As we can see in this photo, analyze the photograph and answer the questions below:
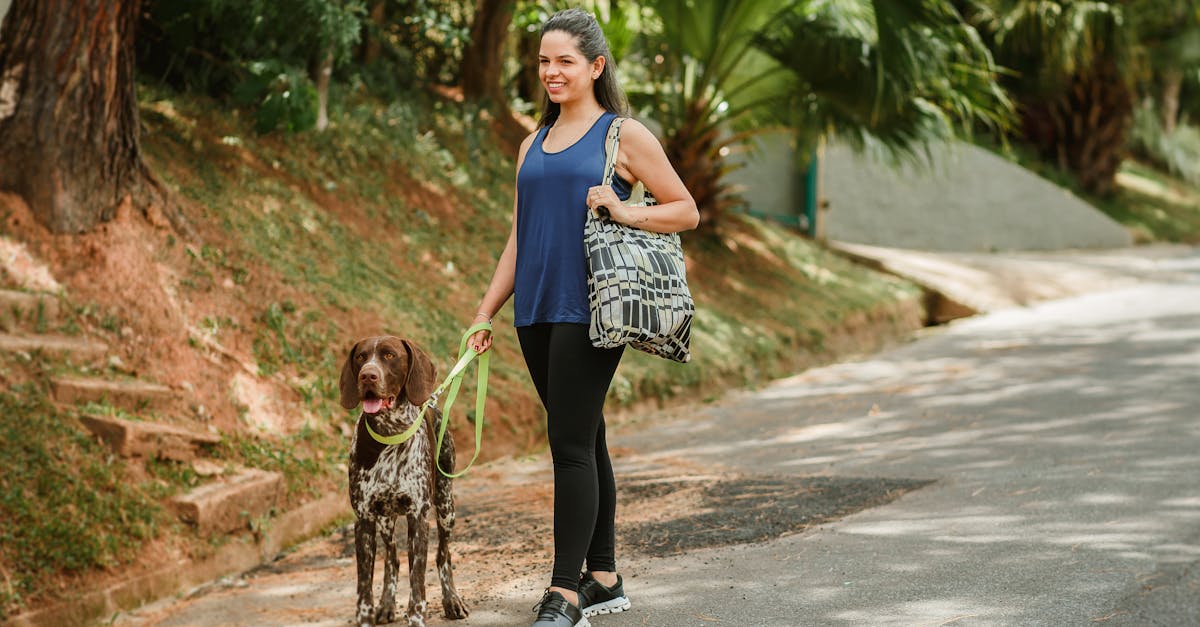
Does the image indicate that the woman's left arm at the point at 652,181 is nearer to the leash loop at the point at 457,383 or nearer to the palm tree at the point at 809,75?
the leash loop at the point at 457,383

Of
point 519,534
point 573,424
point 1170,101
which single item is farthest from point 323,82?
point 1170,101

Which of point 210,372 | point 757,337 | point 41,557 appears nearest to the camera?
point 41,557

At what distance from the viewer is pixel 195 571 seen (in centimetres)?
572

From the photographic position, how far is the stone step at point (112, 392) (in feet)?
20.3

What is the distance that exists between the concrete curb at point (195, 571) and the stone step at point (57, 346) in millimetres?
1288

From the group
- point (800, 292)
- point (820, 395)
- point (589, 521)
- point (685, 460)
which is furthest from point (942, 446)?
point (800, 292)

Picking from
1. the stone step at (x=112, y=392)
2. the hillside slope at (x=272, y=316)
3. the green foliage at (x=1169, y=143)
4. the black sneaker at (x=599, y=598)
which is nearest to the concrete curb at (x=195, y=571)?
the hillside slope at (x=272, y=316)

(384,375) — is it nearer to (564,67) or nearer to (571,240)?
(571,240)

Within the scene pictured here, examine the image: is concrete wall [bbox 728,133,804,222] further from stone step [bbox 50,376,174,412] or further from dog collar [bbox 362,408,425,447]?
dog collar [bbox 362,408,425,447]

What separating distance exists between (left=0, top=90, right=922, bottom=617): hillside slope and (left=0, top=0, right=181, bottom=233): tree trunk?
16 cm

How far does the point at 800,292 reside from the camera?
1371 centimetres

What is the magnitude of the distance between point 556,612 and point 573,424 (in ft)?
2.01

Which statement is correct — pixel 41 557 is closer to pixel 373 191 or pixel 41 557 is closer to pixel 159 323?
pixel 159 323

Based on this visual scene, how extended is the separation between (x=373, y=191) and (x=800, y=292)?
5.10 metres
